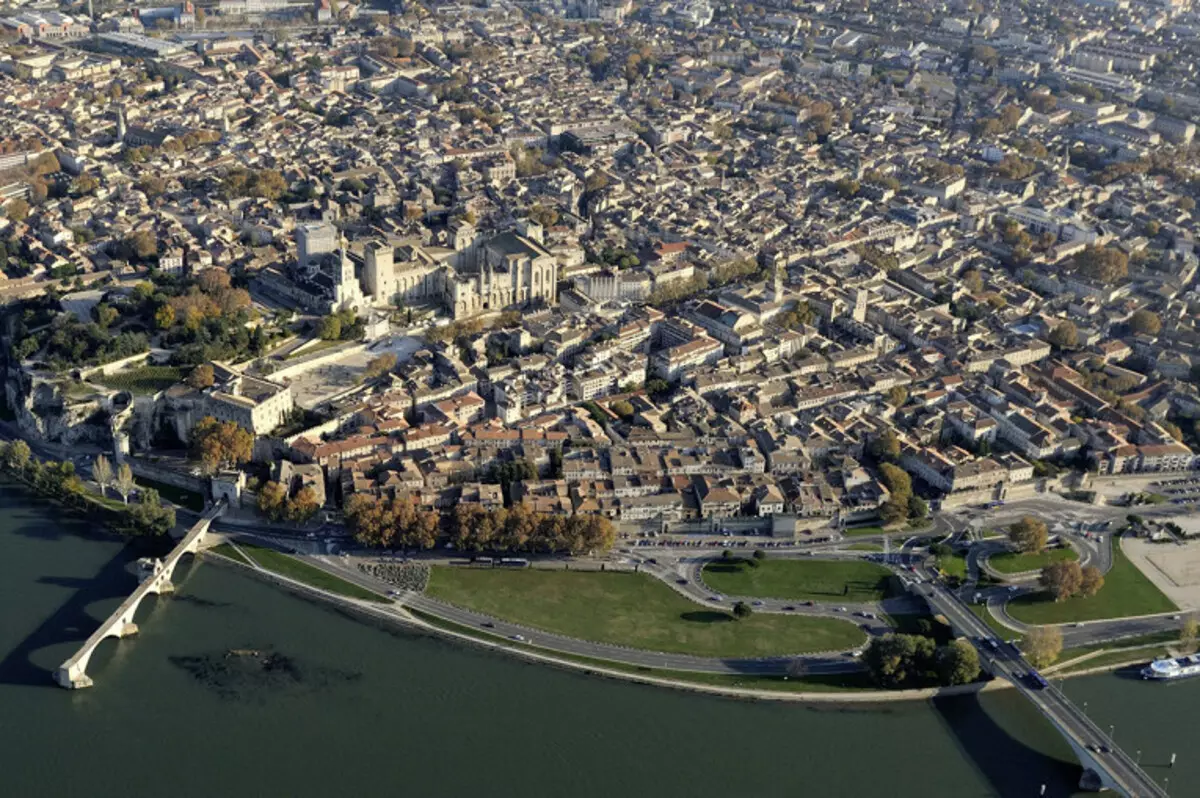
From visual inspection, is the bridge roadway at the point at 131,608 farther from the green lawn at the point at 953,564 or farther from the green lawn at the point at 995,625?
the green lawn at the point at 995,625

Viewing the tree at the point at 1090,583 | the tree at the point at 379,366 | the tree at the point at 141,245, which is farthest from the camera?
the tree at the point at 141,245

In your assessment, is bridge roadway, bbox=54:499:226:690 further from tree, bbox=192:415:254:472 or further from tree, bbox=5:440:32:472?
tree, bbox=5:440:32:472

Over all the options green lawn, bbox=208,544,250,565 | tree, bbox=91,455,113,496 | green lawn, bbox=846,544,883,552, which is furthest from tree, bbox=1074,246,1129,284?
tree, bbox=91,455,113,496

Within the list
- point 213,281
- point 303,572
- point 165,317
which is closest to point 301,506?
point 303,572

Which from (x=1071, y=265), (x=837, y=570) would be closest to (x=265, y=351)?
(x=837, y=570)

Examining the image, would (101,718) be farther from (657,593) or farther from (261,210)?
(261,210)

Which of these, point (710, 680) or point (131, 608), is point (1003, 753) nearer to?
point (710, 680)

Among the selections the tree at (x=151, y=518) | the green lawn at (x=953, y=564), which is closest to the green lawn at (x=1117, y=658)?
the green lawn at (x=953, y=564)
